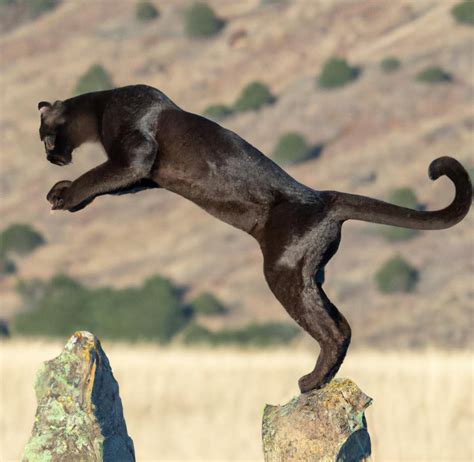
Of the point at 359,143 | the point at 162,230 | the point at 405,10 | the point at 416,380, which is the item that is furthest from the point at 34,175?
the point at 416,380

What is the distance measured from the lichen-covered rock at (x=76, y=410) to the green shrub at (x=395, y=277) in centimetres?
4708

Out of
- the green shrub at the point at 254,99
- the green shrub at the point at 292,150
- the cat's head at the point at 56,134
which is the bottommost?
the cat's head at the point at 56,134

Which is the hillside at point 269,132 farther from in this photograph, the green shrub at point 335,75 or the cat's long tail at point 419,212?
the cat's long tail at point 419,212

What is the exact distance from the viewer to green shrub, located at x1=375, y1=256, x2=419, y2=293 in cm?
5572

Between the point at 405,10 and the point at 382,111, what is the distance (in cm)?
1334

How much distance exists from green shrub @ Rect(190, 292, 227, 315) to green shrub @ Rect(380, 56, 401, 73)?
20727mm

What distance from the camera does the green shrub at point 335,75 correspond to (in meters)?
72.1

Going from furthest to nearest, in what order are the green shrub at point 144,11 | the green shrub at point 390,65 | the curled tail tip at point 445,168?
the green shrub at point 144,11
the green shrub at point 390,65
the curled tail tip at point 445,168

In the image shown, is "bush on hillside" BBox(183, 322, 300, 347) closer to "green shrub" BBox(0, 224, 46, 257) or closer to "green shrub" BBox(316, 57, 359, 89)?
"green shrub" BBox(0, 224, 46, 257)

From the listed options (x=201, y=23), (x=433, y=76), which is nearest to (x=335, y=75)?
(x=433, y=76)

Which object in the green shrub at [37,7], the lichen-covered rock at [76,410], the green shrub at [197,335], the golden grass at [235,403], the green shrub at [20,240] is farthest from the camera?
the green shrub at [37,7]

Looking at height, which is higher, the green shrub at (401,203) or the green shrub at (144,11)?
the green shrub at (144,11)

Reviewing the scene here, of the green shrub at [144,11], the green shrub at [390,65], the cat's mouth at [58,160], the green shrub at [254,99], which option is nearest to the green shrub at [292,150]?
the green shrub at [254,99]

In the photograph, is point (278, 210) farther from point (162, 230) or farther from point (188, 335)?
point (162, 230)
